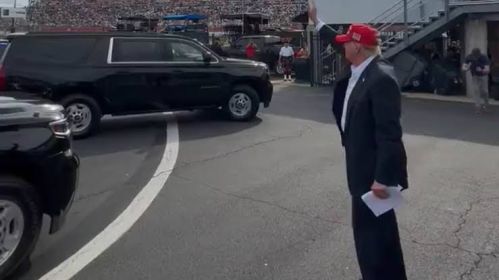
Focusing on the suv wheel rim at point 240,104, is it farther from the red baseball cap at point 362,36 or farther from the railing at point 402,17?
the red baseball cap at point 362,36

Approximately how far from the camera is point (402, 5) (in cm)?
1988

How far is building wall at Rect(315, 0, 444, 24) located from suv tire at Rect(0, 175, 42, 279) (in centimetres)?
1672

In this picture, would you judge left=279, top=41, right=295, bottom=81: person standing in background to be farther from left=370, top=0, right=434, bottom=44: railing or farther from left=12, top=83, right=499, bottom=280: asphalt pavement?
left=12, top=83, right=499, bottom=280: asphalt pavement

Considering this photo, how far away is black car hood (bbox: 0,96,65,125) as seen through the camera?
445cm

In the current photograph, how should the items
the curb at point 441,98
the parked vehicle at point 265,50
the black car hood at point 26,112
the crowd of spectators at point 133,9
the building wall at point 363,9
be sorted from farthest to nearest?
the crowd of spectators at point 133,9 → the parked vehicle at point 265,50 → the building wall at point 363,9 → the curb at point 441,98 → the black car hood at point 26,112

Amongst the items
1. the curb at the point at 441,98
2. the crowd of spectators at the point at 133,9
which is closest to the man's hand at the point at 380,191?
the curb at the point at 441,98

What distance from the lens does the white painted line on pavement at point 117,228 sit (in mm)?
4582

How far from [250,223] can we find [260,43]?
74.2 ft

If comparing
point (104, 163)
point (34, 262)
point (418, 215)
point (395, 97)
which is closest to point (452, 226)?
point (418, 215)

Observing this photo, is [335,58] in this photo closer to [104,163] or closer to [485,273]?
[104,163]

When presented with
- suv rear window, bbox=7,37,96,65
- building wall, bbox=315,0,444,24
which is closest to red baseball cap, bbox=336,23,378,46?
suv rear window, bbox=7,37,96,65

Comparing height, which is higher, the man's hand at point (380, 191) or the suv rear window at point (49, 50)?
the suv rear window at point (49, 50)

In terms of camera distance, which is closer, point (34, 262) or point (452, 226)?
point (34, 262)

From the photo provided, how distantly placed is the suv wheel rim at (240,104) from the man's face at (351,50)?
8.37m
